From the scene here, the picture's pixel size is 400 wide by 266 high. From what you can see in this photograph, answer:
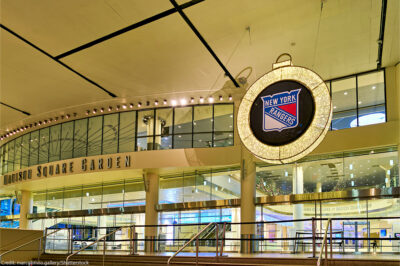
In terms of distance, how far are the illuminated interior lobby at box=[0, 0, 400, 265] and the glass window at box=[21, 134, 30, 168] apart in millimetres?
424

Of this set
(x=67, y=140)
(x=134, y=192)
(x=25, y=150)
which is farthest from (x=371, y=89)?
(x=25, y=150)

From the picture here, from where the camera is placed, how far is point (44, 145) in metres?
20.8

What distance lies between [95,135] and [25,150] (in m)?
5.30

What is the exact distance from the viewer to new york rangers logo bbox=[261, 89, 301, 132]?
6121mm

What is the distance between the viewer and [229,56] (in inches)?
517

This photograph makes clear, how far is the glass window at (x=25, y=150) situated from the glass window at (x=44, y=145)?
1252 millimetres

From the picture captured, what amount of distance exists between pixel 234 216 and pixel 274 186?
2177 mm

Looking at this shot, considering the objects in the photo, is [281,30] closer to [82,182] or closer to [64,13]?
[64,13]

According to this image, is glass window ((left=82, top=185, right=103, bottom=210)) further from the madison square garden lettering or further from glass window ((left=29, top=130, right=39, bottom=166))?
glass window ((left=29, top=130, right=39, bottom=166))

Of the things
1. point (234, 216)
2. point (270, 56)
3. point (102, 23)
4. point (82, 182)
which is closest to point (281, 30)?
point (270, 56)

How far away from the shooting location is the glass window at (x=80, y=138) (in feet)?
63.4

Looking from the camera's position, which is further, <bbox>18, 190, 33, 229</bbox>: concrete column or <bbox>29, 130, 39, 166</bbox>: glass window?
<bbox>18, 190, 33, 229</bbox>: concrete column

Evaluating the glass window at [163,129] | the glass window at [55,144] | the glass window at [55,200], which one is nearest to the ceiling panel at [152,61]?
the glass window at [163,129]

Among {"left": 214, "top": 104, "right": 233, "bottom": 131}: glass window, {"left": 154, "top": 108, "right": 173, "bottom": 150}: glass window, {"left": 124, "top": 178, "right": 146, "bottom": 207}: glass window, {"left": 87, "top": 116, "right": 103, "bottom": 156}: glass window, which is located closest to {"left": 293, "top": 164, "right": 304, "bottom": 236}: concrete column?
{"left": 214, "top": 104, "right": 233, "bottom": 131}: glass window
